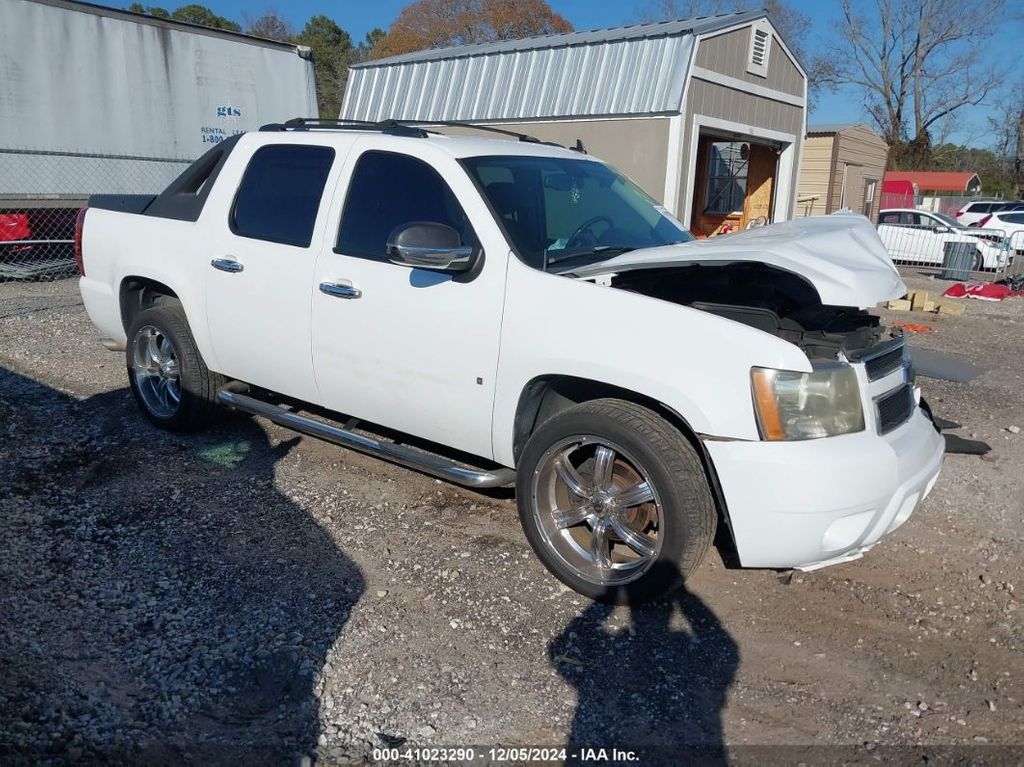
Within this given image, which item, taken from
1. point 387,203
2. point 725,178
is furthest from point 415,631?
point 725,178

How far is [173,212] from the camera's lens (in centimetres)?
521

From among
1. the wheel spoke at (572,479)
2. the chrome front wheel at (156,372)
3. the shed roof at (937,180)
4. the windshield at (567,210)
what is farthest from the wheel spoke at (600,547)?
the shed roof at (937,180)

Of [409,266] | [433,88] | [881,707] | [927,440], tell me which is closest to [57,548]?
[409,266]

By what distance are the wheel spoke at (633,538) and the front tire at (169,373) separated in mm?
2965

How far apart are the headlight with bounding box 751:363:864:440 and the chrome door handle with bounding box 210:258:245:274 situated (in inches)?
120

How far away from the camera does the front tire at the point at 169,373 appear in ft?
17.1

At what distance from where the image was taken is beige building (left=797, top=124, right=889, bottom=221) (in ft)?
74.9

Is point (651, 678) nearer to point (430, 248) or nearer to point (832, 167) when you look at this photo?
point (430, 248)

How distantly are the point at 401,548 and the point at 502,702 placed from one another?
1268mm

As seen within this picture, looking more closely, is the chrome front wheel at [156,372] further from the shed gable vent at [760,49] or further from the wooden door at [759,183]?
the wooden door at [759,183]

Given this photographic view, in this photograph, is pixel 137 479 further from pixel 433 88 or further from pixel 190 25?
pixel 433 88

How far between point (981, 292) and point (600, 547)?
13.8 meters

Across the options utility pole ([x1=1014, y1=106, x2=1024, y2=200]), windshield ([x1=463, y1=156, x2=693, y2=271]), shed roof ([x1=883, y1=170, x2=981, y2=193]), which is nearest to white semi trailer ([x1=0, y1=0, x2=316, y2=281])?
windshield ([x1=463, y1=156, x2=693, y2=271])

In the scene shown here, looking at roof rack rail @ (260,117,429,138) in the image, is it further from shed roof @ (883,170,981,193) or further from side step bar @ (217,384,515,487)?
shed roof @ (883,170,981,193)
